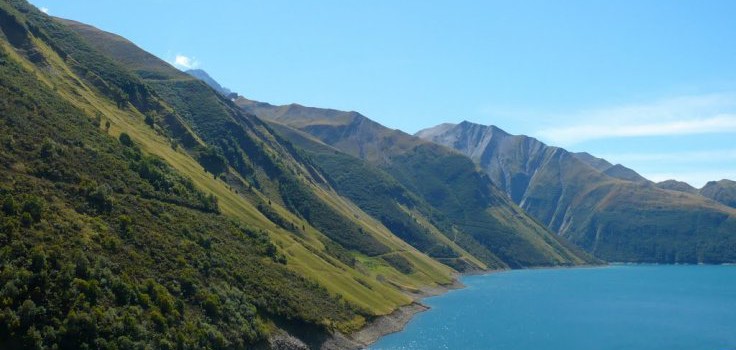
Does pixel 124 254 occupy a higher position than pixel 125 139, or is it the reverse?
pixel 125 139

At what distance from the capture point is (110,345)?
72.9 meters

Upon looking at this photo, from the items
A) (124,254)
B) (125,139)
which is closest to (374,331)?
(124,254)

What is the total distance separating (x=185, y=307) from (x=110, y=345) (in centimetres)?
2094

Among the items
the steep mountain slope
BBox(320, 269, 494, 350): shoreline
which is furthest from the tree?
BBox(320, 269, 494, 350): shoreline

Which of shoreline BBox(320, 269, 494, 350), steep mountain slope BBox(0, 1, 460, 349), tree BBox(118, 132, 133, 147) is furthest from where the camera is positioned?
tree BBox(118, 132, 133, 147)

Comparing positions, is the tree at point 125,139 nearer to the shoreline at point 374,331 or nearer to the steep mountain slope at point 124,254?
the steep mountain slope at point 124,254

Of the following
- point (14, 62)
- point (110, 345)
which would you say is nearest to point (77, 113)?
point (14, 62)

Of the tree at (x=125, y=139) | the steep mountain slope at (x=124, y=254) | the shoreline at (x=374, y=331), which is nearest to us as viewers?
the steep mountain slope at (x=124, y=254)

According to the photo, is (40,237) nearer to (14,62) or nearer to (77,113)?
(77,113)

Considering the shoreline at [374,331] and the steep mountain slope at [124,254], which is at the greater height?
the steep mountain slope at [124,254]

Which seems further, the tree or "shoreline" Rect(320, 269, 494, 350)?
the tree

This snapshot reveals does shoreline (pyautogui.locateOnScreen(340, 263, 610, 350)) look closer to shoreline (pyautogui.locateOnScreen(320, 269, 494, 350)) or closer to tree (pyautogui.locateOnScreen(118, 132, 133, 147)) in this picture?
shoreline (pyautogui.locateOnScreen(320, 269, 494, 350))

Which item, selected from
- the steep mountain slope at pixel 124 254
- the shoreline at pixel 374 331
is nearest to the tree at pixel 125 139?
the steep mountain slope at pixel 124 254

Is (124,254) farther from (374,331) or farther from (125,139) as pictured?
(125,139)
